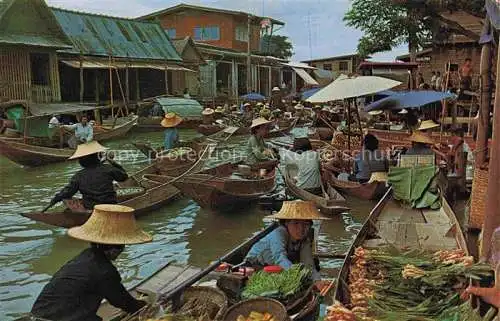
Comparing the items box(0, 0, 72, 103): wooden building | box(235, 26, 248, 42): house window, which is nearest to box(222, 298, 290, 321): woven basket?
box(0, 0, 72, 103): wooden building

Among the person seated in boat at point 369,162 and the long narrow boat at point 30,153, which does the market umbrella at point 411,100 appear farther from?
the long narrow boat at point 30,153

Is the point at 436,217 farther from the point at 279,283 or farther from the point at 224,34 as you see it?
the point at 224,34

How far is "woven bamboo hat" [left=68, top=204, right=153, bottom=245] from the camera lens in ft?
12.5

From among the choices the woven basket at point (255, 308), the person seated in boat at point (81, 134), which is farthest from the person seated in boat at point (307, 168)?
the person seated in boat at point (81, 134)

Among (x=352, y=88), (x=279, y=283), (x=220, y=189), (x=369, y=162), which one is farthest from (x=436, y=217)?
(x=279, y=283)

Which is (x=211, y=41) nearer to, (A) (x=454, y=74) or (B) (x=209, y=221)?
(A) (x=454, y=74)

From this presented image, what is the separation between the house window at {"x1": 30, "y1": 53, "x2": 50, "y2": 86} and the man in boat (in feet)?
68.3

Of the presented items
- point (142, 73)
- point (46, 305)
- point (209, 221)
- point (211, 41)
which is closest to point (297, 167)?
point (209, 221)

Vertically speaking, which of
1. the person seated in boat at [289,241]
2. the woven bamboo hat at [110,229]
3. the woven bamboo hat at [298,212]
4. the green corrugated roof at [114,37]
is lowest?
the person seated in boat at [289,241]

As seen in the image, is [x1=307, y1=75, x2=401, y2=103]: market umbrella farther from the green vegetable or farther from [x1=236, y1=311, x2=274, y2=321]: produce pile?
A: [x1=236, y1=311, x2=274, y2=321]: produce pile

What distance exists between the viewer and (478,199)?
22.1 ft

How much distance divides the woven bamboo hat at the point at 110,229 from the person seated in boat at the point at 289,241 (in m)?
1.40

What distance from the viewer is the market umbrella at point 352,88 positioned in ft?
32.5

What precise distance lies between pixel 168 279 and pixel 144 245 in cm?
391
